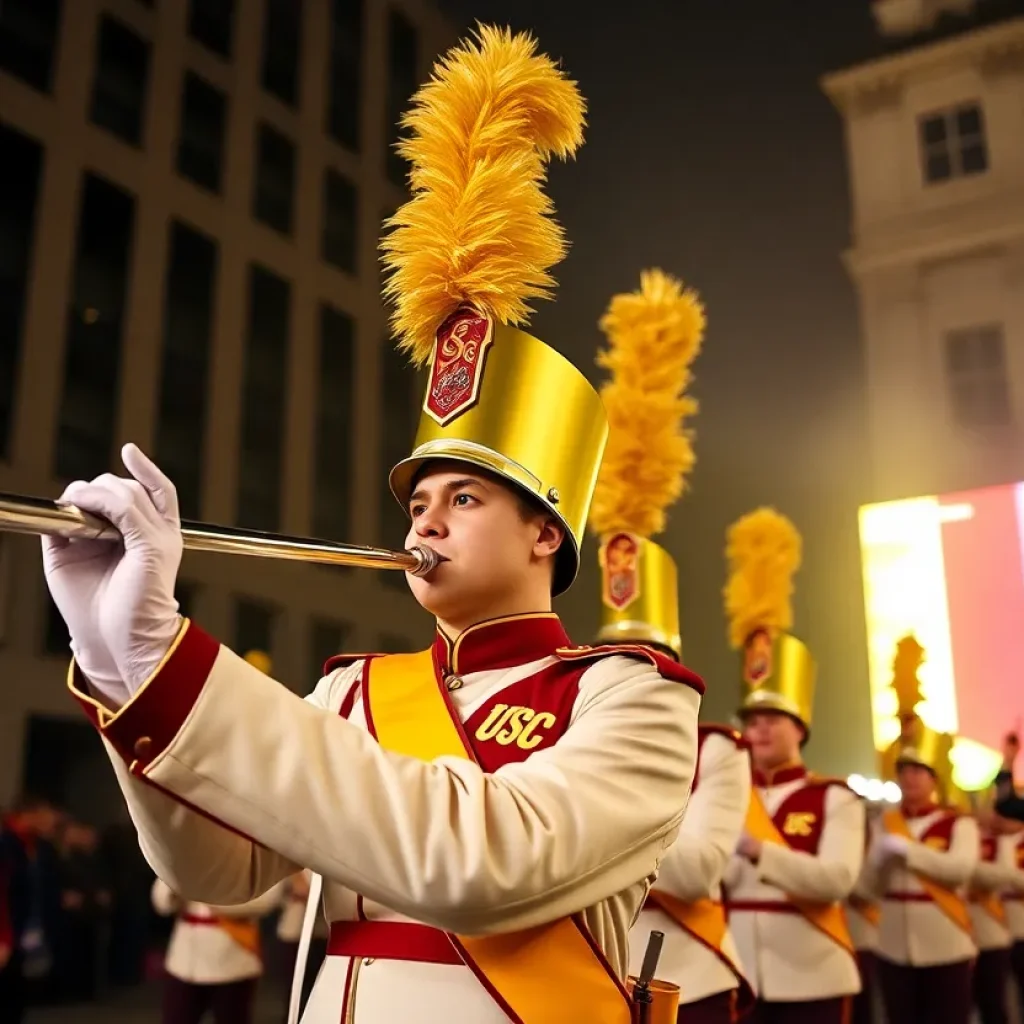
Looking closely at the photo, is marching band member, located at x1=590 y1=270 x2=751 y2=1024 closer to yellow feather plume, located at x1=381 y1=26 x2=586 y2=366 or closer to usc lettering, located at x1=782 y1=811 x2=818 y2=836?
usc lettering, located at x1=782 y1=811 x2=818 y2=836

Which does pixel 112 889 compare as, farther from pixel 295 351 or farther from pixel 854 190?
pixel 854 190

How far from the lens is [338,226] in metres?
9.00

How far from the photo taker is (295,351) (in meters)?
8.69

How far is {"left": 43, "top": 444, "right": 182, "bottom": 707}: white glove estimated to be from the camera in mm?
884

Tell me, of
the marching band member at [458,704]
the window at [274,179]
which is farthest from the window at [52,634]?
the marching band member at [458,704]

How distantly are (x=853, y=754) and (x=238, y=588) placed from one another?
4.36 metres

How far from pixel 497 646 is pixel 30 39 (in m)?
6.79

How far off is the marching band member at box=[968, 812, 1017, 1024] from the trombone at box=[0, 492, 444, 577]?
518cm

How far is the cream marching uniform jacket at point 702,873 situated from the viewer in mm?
2553

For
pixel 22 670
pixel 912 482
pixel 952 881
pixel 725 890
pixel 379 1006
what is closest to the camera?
pixel 379 1006

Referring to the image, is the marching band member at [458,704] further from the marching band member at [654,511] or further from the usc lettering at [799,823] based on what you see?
the usc lettering at [799,823]

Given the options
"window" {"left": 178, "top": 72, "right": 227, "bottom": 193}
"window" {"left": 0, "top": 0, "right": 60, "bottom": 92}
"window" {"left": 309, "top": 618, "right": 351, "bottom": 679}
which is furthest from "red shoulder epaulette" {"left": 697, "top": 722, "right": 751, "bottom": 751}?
"window" {"left": 178, "top": 72, "right": 227, "bottom": 193}

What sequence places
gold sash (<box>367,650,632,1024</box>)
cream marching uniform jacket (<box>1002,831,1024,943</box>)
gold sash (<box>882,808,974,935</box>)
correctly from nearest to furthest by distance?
gold sash (<box>367,650,632,1024</box>) < gold sash (<box>882,808,974,935</box>) < cream marching uniform jacket (<box>1002,831,1024,943</box>)

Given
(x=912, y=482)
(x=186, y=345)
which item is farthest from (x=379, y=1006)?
(x=186, y=345)
